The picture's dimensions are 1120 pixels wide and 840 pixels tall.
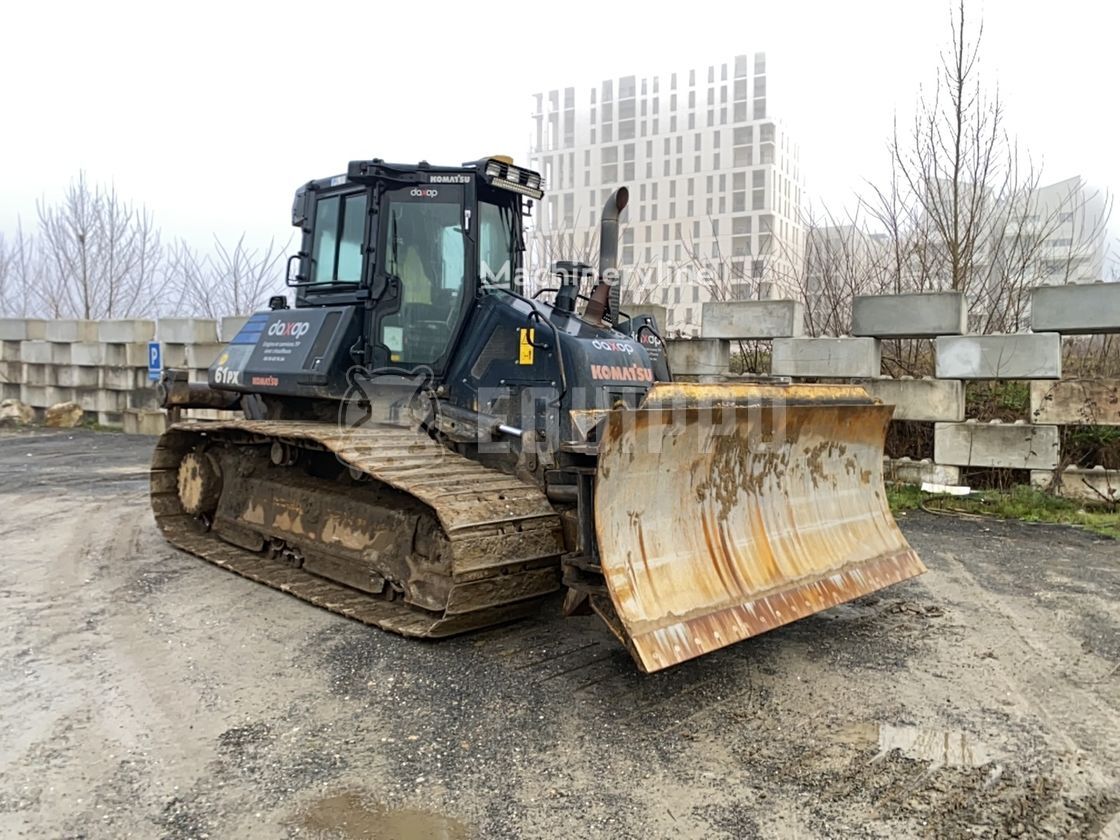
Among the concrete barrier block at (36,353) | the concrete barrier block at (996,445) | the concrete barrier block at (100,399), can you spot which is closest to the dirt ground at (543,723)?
the concrete barrier block at (996,445)

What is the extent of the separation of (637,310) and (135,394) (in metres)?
9.61

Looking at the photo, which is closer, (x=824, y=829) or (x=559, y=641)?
(x=824, y=829)

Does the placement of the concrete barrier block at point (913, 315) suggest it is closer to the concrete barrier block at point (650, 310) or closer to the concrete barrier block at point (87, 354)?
the concrete barrier block at point (650, 310)

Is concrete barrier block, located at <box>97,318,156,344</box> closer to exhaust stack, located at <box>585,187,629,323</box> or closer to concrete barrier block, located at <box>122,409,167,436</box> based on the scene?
concrete barrier block, located at <box>122,409,167,436</box>

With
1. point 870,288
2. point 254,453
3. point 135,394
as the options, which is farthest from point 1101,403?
point 135,394

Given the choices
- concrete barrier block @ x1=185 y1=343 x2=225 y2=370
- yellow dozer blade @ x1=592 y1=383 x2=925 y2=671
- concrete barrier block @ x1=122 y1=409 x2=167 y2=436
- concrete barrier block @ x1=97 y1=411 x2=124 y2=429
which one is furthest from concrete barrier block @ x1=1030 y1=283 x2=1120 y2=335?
concrete barrier block @ x1=97 y1=411 x2=124 y2=429

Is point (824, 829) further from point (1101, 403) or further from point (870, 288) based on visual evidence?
point (870, 288)

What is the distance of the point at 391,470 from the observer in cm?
464

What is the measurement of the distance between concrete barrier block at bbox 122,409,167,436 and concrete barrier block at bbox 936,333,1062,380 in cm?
1202

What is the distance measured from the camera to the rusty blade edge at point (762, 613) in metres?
3.63

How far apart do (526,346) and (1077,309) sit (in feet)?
19.7

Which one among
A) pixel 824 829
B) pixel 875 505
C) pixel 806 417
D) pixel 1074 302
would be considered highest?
pixel 1074 302

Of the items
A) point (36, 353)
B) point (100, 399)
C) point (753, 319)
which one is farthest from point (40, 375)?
point (753, 319)

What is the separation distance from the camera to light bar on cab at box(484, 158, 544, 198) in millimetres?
5652
